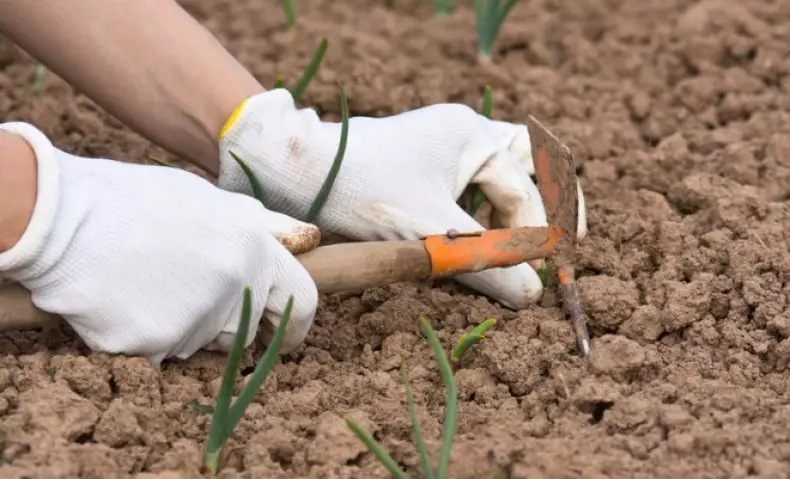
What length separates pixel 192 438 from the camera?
1.49 metres

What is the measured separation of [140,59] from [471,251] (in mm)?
663

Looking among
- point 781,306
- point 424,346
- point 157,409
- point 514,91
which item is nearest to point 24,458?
point 157,409

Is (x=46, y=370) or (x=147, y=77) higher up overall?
(x=147, y=77)

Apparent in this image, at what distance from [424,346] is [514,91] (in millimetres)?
949

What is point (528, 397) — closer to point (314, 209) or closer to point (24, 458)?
point (314, 209)

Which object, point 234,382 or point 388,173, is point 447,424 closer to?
point 234,382

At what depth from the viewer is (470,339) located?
1.59 metres

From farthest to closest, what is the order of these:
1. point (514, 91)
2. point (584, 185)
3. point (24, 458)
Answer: point (514, 91), point (584, 185), point (24, 458)

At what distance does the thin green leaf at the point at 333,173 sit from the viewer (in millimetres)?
1690

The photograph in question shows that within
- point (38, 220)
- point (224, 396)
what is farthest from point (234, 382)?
point (38, 220)

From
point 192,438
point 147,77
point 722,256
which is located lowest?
point 192,438

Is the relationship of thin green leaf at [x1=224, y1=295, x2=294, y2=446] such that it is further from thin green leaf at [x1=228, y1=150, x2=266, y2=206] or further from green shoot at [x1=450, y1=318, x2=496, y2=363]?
thin green leaf at [x1=228, y1=150, x2=266, y2=206]

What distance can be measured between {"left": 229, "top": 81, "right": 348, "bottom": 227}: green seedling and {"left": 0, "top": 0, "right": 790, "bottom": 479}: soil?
0.16 meters

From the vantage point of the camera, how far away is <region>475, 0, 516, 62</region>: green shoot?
2.40 meters
